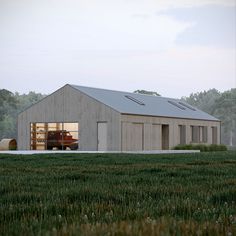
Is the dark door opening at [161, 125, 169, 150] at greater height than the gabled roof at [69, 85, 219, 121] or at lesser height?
lesser

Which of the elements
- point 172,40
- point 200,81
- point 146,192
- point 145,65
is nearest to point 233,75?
point 200,81

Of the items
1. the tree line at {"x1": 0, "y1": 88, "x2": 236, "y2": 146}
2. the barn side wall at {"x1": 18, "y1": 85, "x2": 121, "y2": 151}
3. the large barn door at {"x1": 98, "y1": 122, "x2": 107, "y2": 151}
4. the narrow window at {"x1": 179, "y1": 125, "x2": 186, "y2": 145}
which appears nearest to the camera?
the barn side wall at {"x1": 18, "y1": 85, "x2": 121, "y2": 151}

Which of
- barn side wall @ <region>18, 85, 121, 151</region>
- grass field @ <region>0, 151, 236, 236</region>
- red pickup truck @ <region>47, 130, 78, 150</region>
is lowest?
grass field @ <region>0, 151, 236, 236</region>

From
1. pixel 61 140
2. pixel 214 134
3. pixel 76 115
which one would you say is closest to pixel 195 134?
pixel 214 134

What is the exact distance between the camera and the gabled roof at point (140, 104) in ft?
119

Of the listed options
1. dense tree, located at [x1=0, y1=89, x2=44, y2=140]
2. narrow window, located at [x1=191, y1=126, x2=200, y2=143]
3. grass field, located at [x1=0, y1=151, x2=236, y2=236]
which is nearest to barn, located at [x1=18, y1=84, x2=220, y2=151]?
narrow window, located at [x1=191, y1=126, x2=200, y2=143]

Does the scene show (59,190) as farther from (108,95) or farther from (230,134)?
(230,134)

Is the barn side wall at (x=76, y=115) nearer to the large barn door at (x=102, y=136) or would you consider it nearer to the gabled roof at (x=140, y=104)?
the large barn door at (x=102, y=136)

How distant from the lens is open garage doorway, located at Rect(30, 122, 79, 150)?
123 feet

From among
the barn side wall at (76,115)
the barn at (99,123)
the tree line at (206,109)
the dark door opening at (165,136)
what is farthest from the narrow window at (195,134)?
the tree line at (206,109)

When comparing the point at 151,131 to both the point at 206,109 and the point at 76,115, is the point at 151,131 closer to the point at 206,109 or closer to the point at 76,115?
the point at 76,115

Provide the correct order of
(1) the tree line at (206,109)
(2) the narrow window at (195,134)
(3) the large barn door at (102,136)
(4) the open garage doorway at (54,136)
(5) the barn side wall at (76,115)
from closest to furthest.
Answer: (5) the barn side wall at (76,115) → (3) the large barn door at (102,136) → (4) the open garage doorway at (54,136) → (2) the narrow window at (195,134) → (1) the tree line at (206,109)

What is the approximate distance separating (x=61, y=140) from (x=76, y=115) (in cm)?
240

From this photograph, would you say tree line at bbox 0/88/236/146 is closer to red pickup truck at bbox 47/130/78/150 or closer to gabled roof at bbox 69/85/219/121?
gabled roof at bbox 69/85/219/121
